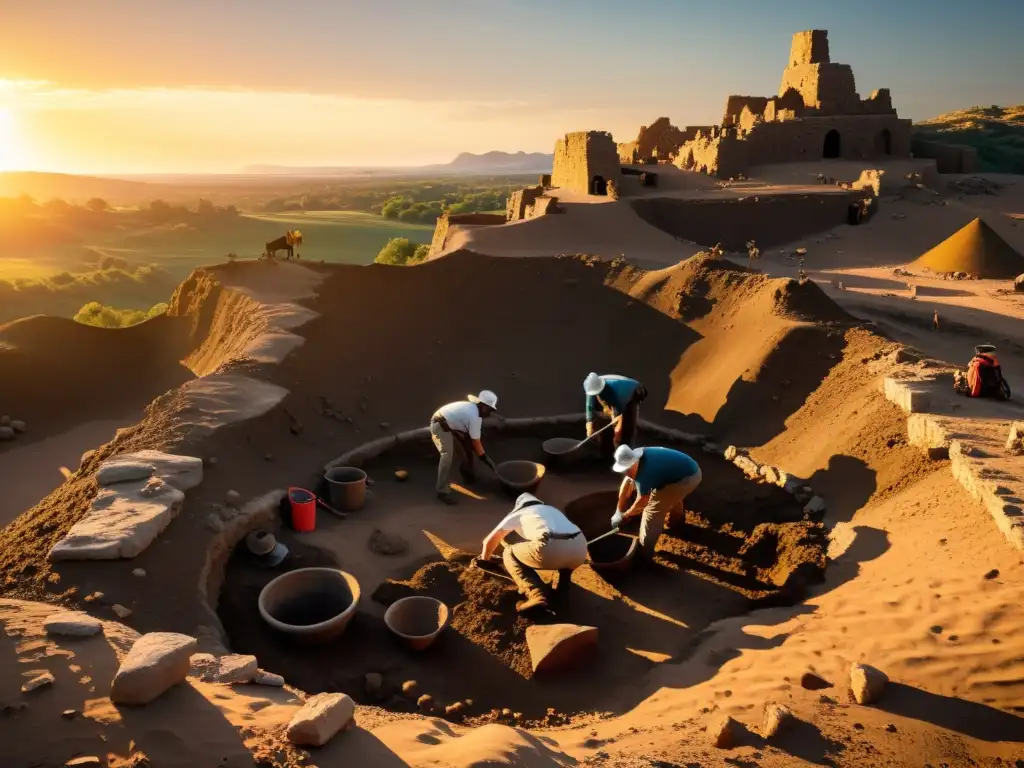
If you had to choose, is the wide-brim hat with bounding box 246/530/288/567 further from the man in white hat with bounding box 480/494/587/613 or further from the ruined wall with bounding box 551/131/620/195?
the ruined wall with bounding box 551/131/620/195

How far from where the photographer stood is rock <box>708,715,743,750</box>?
3496 millimetres

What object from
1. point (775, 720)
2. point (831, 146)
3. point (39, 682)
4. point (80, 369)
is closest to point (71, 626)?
point (39, 682)

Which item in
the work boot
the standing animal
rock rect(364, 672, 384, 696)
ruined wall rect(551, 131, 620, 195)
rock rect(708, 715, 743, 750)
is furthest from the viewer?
ruined wall rect(551, 131, 620, 195)

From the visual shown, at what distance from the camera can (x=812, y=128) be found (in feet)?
89.5

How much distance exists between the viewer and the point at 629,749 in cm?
358

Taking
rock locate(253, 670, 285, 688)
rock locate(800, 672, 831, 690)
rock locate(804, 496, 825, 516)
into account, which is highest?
rock locate(253, 670, 285, 688)

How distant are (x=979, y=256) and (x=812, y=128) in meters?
13.1

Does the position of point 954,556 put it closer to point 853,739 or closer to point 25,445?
point 853,739

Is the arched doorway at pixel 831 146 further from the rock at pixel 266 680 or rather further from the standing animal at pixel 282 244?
the rock at pixel 266 680

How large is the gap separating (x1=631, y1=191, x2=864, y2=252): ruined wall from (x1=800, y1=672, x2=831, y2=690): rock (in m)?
18.0

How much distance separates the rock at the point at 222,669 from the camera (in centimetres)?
355

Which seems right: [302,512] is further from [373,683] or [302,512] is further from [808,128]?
[808,128]

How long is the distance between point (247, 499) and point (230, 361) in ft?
9.76

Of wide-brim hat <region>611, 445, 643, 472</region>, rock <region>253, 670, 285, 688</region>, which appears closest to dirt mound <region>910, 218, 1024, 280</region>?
wide-brim hat <region>611, 445, 643, 472</region>
